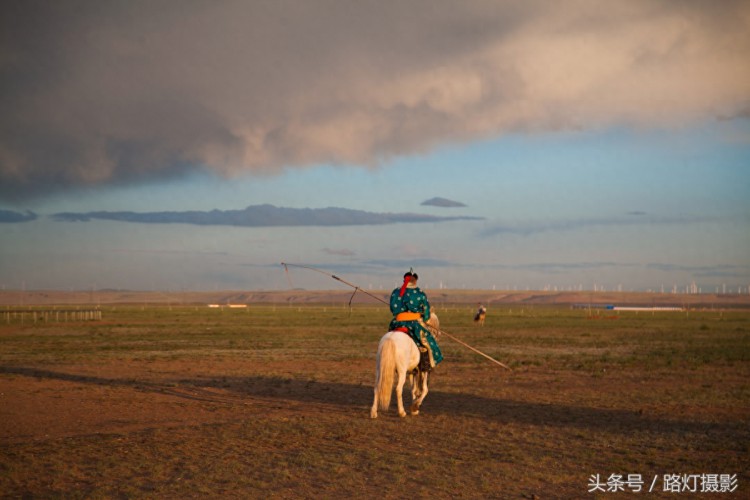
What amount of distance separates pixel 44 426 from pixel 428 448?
23.0ft

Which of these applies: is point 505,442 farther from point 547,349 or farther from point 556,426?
point 547,349

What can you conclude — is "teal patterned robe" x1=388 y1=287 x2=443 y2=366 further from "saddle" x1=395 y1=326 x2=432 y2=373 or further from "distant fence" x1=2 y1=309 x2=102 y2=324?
"distant fence" x1=2 y1=309 x2=102 y2=324

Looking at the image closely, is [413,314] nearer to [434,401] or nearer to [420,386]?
[420,386]

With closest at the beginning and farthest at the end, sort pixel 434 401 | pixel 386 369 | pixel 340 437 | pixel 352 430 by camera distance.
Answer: pixel 340 437 < pixel 352 430 < pixel 386 369 < pixel 434 401

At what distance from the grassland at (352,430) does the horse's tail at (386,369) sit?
0.44 m

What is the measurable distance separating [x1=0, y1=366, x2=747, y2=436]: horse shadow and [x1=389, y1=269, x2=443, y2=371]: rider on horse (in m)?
1.15

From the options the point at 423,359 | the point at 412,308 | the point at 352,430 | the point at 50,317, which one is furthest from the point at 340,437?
the point at 50,317

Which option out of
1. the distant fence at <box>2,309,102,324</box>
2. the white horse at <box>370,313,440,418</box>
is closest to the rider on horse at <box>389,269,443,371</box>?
the white horse at <box>370,313,440,418</box>

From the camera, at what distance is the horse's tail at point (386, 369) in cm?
1264

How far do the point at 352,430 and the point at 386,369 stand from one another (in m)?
1.34

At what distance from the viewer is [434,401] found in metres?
15.5

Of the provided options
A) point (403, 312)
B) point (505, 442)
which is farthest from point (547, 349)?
point (505, 442)

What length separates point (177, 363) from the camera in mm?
25047

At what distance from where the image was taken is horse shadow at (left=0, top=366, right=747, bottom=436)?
12555 mm
